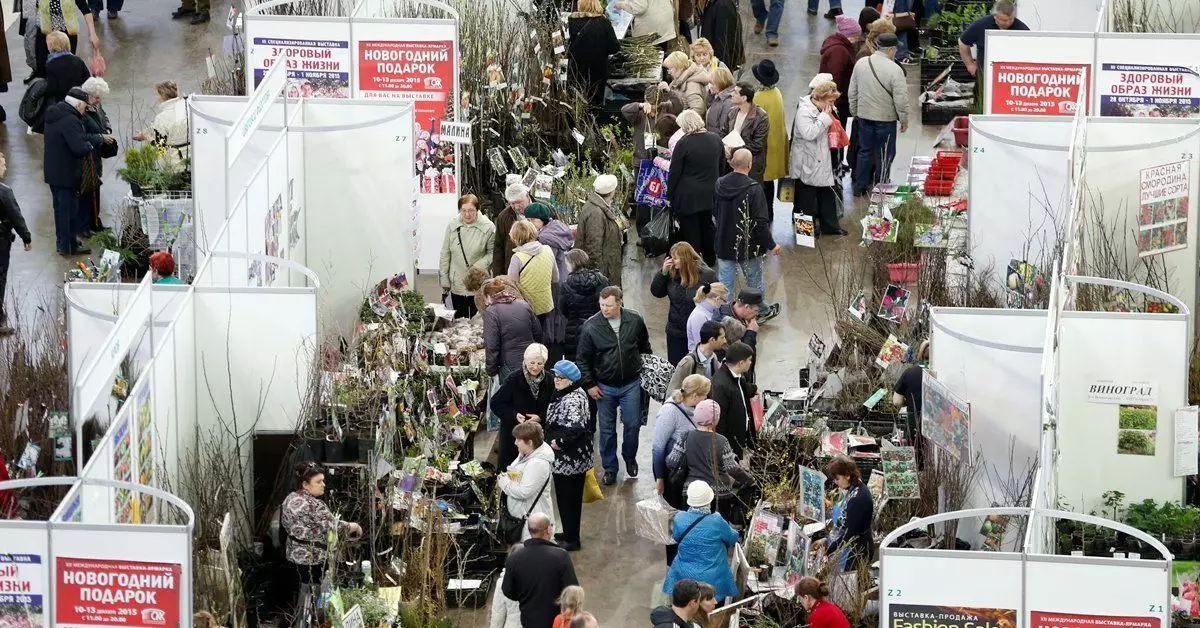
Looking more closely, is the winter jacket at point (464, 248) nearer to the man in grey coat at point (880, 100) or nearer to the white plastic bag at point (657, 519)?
the white plastic bag at point (657, 519)

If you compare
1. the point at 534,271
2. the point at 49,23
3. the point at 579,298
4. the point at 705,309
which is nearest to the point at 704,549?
the point at 705,309

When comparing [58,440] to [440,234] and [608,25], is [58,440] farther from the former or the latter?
[608,25]

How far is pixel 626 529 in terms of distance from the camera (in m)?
12.6

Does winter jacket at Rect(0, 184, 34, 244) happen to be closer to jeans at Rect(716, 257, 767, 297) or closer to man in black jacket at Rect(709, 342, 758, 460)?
jeans at Rect(716, 257, 767, 297)

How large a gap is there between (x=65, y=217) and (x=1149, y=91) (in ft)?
27.3

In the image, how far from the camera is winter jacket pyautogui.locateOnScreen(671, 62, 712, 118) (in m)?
17.0

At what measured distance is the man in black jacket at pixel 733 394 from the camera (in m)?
12.2

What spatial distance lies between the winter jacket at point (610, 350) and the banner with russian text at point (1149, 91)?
409 centimetres

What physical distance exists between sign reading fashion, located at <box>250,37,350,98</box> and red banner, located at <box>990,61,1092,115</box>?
4.68 metres

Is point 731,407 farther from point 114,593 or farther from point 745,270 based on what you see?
point 114,593

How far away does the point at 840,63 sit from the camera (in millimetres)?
18344

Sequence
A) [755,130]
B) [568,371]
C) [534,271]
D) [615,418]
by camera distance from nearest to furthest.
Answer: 1. [568,371]
2. [615,418]
3. [534,271]
4. [755,130]

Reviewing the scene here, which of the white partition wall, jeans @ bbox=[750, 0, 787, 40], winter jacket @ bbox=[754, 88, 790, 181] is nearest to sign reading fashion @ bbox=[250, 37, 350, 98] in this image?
winter jacket @ bbox=[754, 88, 790, 181]

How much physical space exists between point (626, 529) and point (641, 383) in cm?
96
